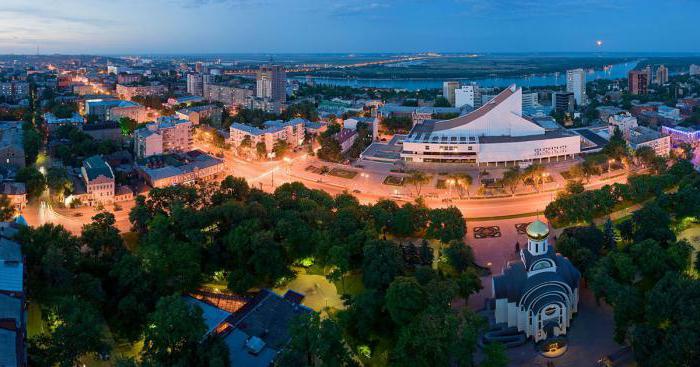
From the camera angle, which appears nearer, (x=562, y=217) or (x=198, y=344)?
(x=198, y=344)

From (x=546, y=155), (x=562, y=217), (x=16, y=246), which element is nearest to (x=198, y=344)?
(x=16, y=246)

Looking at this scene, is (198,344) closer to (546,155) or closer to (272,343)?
(272,343)

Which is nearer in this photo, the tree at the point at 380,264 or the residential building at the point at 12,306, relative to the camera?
the residential building at the point at 12,306

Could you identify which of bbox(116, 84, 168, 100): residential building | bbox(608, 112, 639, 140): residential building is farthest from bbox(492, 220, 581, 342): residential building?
bbox(116, 84, 168, 100): residential building

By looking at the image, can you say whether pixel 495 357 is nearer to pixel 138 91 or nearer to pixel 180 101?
pixel 180 101

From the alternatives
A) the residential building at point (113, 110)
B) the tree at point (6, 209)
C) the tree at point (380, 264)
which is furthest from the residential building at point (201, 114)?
the tree at point (380, 264)

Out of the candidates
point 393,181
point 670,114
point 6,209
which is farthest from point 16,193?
point 670,114

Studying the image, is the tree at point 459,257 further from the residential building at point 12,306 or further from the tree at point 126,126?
the tree at point 126,126
